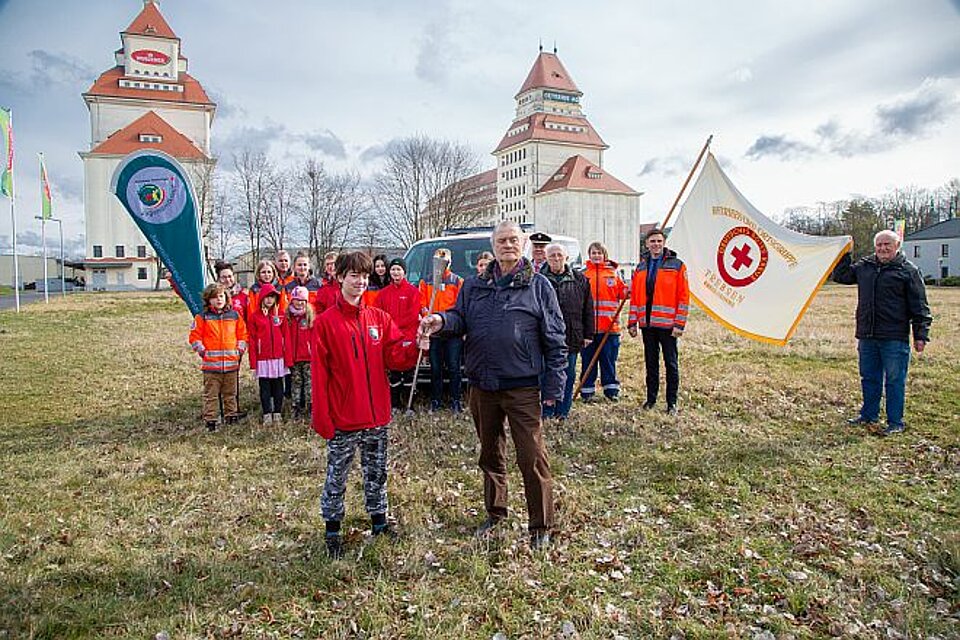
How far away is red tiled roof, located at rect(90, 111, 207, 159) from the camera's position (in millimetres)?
66438

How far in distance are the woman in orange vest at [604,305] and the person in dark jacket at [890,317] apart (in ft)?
9.44

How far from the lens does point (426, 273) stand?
916 centimetres

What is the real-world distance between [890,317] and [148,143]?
244 ft

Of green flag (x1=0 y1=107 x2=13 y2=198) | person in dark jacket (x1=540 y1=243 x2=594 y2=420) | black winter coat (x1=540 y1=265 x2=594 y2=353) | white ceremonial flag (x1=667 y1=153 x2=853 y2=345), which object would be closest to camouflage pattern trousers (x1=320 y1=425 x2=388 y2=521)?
person in dark jacket (x1=540 y1=243 x2=594 y2=420)

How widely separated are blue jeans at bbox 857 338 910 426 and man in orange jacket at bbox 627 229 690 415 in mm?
2068

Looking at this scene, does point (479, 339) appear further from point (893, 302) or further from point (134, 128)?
point (134, 128)

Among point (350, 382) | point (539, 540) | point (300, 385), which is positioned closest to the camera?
point (350, 382)

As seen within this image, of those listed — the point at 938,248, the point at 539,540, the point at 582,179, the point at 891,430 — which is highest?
the point at 582,179

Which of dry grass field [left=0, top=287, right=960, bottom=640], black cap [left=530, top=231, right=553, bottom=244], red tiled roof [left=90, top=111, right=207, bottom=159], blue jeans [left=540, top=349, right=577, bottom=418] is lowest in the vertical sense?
dry grass field [left=0, top=287, right=960, bottom=640]

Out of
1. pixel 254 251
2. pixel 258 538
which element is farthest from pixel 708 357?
pixel 254 251

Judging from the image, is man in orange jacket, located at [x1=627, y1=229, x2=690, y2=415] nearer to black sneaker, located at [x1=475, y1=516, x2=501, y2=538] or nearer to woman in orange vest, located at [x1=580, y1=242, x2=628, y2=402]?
woman in orange vest, located at [x1=580, y1=242, x2=628, y2=402]

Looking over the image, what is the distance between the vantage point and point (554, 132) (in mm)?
83000

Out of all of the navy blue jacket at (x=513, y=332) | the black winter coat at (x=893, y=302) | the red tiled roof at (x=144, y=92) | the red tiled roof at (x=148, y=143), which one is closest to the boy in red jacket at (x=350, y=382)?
the navy blue jacket at (x=513, y=332)

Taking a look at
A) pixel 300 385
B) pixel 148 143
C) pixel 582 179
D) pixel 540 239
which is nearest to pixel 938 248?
pixel 582 179
